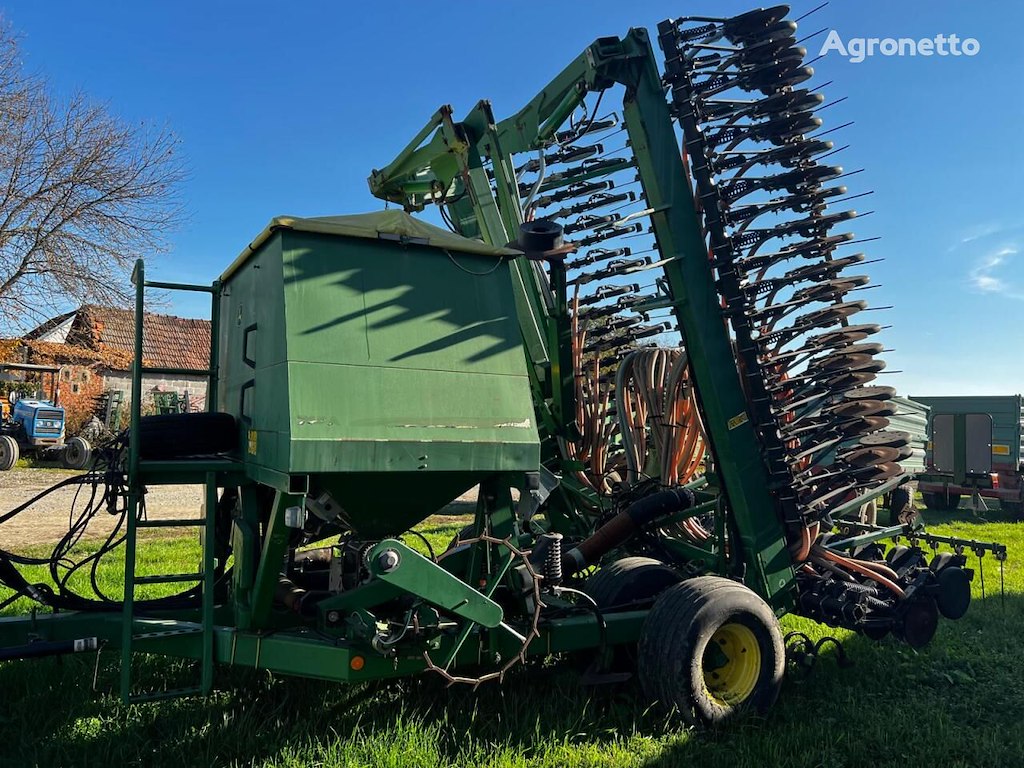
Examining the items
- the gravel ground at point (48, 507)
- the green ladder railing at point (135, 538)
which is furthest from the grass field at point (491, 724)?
the gravel ground at point (48, 507)

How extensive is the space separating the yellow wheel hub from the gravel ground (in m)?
7.86

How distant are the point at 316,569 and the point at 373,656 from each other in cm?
185

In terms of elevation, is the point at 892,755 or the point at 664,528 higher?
the point at 664,528

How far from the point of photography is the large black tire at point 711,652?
440cm

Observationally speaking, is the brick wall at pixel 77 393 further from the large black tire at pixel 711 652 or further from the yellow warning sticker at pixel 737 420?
the large black tire at pixel 711 652

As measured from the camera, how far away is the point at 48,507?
1448 cm

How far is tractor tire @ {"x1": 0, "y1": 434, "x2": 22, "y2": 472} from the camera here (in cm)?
1969

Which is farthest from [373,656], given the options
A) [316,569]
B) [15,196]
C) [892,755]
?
[15,196]

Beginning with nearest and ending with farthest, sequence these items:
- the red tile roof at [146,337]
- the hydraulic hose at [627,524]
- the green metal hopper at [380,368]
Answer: the green metal hopper at [380,368]
the hydraulic hose at [627,524]
the red tile roof at [146,337]

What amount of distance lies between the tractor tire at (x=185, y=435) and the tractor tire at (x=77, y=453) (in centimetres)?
1868

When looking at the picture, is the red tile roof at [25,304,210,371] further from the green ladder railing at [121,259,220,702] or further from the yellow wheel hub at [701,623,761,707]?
the yellow wheel hub at [701,623,761,707]

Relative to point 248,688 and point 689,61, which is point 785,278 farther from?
point 248,688

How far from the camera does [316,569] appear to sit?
216 inches

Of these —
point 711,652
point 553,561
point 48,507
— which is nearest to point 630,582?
point 711,652
